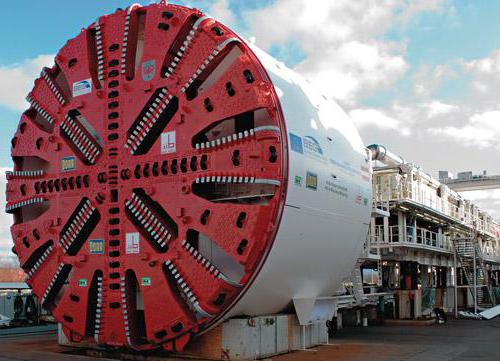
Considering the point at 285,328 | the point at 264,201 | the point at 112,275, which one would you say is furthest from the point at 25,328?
the point at 264,201

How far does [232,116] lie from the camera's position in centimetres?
1125

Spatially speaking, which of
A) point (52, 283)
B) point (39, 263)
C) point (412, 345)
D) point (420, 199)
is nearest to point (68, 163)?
point (39, 263)

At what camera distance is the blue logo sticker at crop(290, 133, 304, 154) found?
36.4 feet

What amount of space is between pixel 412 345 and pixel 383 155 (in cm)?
1210

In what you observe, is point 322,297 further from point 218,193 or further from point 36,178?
point 36,178

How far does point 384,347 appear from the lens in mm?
14156

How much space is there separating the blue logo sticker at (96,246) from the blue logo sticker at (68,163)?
1.71m

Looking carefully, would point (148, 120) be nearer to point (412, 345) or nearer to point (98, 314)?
point (98, 314)

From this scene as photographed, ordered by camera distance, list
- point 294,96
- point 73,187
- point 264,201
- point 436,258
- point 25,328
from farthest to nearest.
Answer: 1. point 436,258
2. point 25,328
3. point 73,187
4. point 294,96
5. point 264,201

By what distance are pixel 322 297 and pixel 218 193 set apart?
11.4 ft

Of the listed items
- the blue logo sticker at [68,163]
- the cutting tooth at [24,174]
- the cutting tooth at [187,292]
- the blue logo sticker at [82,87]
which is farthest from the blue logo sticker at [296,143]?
the cutting tooth at [24,174]

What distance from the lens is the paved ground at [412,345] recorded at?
12.4 m

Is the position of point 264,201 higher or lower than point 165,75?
lower

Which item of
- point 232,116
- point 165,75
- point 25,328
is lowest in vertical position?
point 25,328
